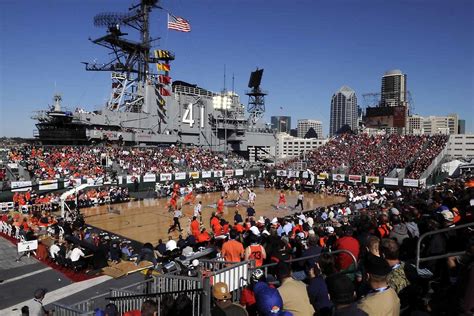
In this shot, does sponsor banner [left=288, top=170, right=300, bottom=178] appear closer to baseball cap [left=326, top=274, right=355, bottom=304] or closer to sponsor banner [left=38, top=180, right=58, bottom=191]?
sponsor banner [left=38, top=180, right=58, bottom=191]

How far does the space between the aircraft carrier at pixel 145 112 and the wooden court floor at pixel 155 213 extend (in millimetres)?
13761

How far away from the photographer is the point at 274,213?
26.7 metres

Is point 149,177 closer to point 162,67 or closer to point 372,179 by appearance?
point 162,67

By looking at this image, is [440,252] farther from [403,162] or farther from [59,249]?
[403,162]

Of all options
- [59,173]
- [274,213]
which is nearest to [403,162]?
[274,213]

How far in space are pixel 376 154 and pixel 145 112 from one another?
2953cm

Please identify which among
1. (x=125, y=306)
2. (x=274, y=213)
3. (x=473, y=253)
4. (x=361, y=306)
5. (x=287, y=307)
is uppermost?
(x=473, y=253)

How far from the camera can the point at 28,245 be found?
14.2m

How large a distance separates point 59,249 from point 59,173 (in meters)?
20.0

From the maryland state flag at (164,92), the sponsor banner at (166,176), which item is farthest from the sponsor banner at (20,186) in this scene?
the maryland state flag at (164,92)

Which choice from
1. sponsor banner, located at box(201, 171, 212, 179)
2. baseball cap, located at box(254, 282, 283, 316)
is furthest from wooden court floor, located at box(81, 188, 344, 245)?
baseball cap, located at box(254, 282, 283, 316)

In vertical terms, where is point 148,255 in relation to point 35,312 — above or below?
above

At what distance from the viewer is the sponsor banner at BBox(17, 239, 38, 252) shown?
45.9ft

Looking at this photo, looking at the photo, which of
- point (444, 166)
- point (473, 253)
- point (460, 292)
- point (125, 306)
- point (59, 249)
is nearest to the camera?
point (460, 292)
